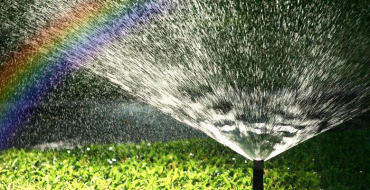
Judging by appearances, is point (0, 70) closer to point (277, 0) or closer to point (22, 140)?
point (22, 140)

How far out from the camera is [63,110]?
28.4 feet

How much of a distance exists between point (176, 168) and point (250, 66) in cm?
264

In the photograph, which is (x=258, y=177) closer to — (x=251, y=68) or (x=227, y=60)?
(x=251, y=68)

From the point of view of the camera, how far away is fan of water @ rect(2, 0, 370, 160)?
3.03 metres

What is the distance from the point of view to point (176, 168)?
13.3 feet

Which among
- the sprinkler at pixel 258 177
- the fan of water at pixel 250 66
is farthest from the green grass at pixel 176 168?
the sprinkler at pixel 258 177

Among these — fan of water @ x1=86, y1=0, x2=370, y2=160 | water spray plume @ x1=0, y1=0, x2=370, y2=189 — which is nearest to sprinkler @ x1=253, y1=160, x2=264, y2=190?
water spray plume @ x1=0, y1=0, x2=370, y2=189

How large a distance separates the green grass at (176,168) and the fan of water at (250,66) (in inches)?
20.4

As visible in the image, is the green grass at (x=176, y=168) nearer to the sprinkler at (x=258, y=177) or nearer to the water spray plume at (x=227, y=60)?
the water spray plume at (x=227, y=60)

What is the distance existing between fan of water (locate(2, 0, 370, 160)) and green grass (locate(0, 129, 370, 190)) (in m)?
0.52

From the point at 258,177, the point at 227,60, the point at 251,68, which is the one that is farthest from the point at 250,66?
the point at 258,177

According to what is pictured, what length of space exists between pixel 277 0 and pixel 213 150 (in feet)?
8.61

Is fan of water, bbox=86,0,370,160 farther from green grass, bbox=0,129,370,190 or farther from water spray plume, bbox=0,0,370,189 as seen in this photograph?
green grass, bbox=0,129,370,190

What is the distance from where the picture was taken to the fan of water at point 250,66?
9.95 ft
